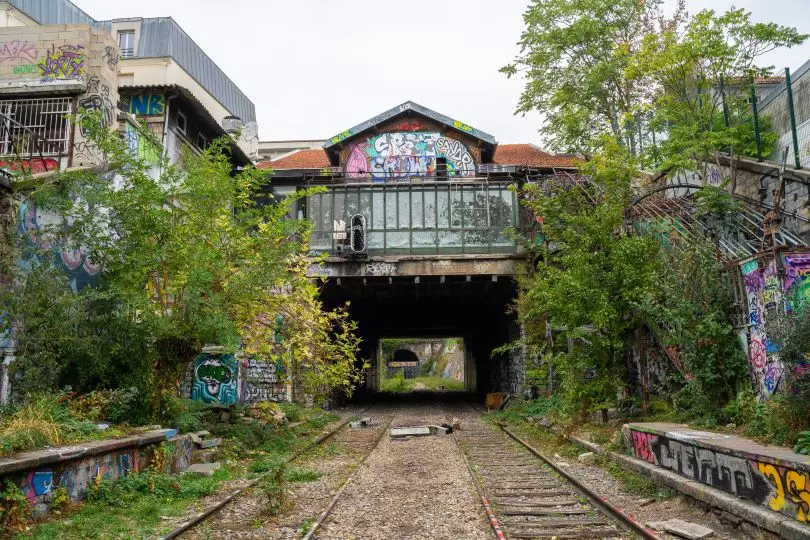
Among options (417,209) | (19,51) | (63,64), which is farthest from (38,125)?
(417,209)

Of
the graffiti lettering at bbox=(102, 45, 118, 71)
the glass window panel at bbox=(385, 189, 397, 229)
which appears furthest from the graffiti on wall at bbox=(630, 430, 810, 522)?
the glass window panel at bbox=(385, 189, 397, 229)

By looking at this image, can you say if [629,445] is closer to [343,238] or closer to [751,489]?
[751,489]

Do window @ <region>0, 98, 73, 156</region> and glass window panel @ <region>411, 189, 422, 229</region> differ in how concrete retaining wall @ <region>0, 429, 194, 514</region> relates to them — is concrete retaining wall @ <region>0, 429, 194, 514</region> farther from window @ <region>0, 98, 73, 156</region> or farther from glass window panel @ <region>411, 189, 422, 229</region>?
glass window panel @ <region>411, 189, 422, 229</region>

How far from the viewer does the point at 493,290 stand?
2489 centimetres

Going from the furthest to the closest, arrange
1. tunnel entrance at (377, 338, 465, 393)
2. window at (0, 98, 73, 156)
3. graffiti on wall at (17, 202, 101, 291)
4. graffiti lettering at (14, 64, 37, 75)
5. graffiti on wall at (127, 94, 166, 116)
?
tunnel entrance at (377, 338, 465, 393) < graffiti on wall at (127, 94, 166, 116) < graffiti lettering at (14, 64, 37, 75) < window at (0, 98, 73, 156) < graffiti on wall at (17, 202, 101, 291)

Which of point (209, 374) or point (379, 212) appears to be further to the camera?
point (379, 212)

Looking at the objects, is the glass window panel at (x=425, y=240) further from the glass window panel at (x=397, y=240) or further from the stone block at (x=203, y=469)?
the stone block at (x=203, y=469)

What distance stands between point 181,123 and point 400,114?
29.1 feet

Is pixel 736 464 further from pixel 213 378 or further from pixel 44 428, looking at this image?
pixel 213 378

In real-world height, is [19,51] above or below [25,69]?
above

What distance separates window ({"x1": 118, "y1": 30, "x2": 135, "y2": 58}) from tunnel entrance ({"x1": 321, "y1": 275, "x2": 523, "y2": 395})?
47.5 ft

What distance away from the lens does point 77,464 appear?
7.84m

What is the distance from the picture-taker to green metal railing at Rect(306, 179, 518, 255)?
74.1ft

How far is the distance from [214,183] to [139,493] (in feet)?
18.5
